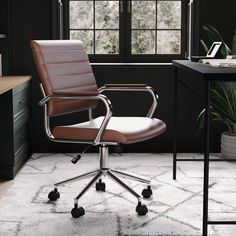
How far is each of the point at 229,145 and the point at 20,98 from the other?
71.9 inches

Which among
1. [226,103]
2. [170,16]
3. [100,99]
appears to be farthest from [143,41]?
[100,99]

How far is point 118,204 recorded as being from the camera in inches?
139

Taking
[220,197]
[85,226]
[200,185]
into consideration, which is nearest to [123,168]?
[200,185]

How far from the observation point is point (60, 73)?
3602 mm

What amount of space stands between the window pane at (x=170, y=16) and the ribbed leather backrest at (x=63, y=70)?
1551 mm

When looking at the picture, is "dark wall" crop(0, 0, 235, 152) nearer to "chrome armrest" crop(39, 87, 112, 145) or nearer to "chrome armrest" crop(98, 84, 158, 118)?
"chrome armrest" crop(98, 84, 158, 118)

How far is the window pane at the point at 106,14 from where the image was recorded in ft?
17.1

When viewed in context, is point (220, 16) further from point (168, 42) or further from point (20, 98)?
point (20, 98)

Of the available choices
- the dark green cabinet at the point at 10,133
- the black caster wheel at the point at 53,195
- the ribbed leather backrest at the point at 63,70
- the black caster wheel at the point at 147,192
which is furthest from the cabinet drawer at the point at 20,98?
the black caster wheel at the point at 147,192

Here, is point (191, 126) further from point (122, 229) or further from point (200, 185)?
point (122, 229)

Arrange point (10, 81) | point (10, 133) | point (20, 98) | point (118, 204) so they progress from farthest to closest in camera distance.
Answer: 1. point (20, 98)
2. point (10, 81)
3. point (10, 133)
4. point (118, 204)

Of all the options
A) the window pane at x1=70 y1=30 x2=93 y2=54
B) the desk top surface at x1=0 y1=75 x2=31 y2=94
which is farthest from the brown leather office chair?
the window pane at x1=70 y1=30 x2=93 y2=54

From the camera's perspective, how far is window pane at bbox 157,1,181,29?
5219 mm

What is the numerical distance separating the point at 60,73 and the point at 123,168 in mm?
1260
